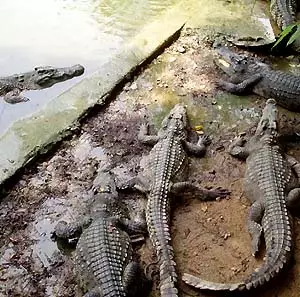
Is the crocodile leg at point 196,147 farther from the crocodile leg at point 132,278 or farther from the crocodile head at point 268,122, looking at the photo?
the crocodile leg at point 132,278

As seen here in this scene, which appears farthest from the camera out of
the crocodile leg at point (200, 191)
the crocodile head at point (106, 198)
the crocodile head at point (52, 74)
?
the crocodile head at point (52, 74)

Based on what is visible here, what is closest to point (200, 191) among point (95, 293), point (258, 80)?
point (95, 293)

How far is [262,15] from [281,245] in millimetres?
4312

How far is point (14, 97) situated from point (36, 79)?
0.33 m

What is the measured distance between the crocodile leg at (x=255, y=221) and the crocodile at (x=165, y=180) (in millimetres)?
361

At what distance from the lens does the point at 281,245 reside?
11.8ft

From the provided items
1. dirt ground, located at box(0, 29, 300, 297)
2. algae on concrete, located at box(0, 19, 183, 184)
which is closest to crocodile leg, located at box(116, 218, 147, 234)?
dirt ground, located at box(0, 29, 300, 297)

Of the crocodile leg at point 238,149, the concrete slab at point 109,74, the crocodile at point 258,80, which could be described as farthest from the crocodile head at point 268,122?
the concrete slab at point 109,74

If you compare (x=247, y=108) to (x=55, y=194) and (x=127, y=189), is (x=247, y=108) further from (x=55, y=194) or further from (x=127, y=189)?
(x=55, y=194)

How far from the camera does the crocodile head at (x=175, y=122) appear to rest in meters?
4.73

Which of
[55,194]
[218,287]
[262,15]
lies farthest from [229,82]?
[218,287]

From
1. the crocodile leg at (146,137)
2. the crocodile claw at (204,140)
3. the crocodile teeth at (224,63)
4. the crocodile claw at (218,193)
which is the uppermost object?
the crocodile teeth at (224,63)

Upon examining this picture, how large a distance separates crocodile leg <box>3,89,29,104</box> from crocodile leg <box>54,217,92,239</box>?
200 centimetres

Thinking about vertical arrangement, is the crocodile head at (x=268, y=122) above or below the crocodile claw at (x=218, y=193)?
above
